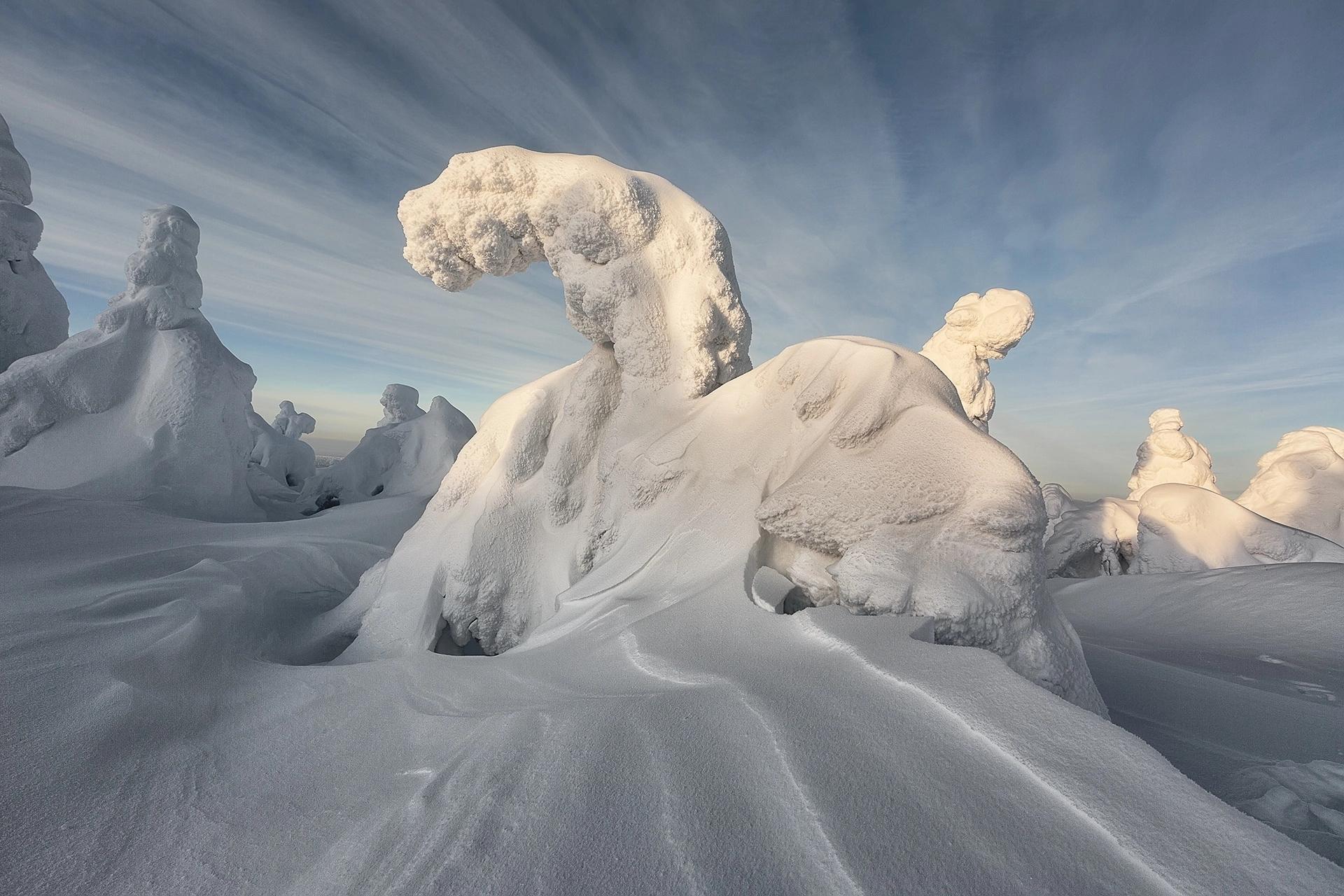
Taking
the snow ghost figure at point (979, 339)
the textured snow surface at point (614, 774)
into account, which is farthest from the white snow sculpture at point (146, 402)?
the snow ghost figure at point (979, 339)

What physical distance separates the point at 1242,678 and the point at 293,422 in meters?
23.6

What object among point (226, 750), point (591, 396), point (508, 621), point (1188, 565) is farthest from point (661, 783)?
point (1188, 565)

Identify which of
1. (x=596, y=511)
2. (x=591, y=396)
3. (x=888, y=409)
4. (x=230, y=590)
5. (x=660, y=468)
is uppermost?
(x=591, y=396)

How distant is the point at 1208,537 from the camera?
21.7 ft

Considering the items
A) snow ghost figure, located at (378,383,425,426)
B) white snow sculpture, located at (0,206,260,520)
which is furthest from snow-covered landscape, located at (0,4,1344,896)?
snow ghost figure, located at (378,383,425,426)

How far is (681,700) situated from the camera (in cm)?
119

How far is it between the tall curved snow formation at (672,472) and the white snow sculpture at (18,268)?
976 cm

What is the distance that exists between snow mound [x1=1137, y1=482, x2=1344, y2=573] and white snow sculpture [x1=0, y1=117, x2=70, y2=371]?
17.0 m

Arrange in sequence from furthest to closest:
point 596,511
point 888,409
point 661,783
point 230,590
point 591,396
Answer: point 591,396, point 596,511, point 230,590, point 888,409, point 661,783

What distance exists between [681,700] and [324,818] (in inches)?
31.7

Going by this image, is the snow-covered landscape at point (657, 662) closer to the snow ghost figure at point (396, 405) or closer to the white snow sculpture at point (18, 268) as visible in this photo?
the white snow sculpture at point (18, 268)

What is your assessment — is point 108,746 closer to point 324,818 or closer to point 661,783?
point 324,818

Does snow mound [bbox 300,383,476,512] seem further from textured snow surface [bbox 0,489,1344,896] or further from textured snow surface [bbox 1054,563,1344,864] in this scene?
textured snow surface [bbox 1054,563,1344,864]

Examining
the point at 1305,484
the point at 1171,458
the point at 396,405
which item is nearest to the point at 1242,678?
the point at 1171,458
